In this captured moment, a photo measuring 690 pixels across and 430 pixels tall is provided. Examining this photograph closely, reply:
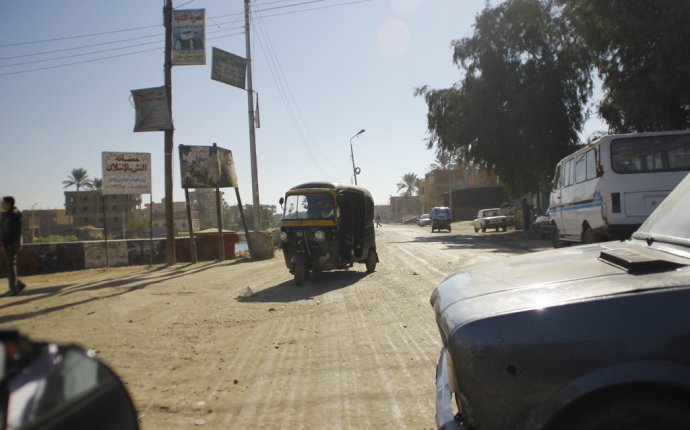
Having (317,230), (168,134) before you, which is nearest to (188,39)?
(168,134)

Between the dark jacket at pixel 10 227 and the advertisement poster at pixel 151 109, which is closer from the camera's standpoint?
the dark jacket at pixel 10 227

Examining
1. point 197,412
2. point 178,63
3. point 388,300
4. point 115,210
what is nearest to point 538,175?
point 178,63

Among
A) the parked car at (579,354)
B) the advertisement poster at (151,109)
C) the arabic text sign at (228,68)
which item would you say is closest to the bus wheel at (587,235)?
the parked car at (579,354)

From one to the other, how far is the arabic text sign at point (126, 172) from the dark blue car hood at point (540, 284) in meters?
15.6

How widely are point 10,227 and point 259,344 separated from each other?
712 cm

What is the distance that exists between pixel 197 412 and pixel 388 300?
516 centimetres

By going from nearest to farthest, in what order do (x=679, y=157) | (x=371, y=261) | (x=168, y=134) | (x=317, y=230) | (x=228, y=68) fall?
1. (x=679, y=157)
2. (x=317, y=230)
3. (x=371, y=261)
4. (x=168, y=134)
5. (x=228, y=68)

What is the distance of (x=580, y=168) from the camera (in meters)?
11.0

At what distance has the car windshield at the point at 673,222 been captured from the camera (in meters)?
2.79

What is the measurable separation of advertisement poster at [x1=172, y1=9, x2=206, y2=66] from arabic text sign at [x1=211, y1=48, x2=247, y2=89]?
3.35 metres

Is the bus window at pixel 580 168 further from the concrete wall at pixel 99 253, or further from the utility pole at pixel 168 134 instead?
the concrete wall at pixel 99 253

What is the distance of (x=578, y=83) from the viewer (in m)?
29.2

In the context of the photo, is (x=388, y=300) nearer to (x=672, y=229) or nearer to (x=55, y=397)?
(x=672, y=229)

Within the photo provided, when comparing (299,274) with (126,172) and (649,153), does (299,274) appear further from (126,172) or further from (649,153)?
(126,172)
